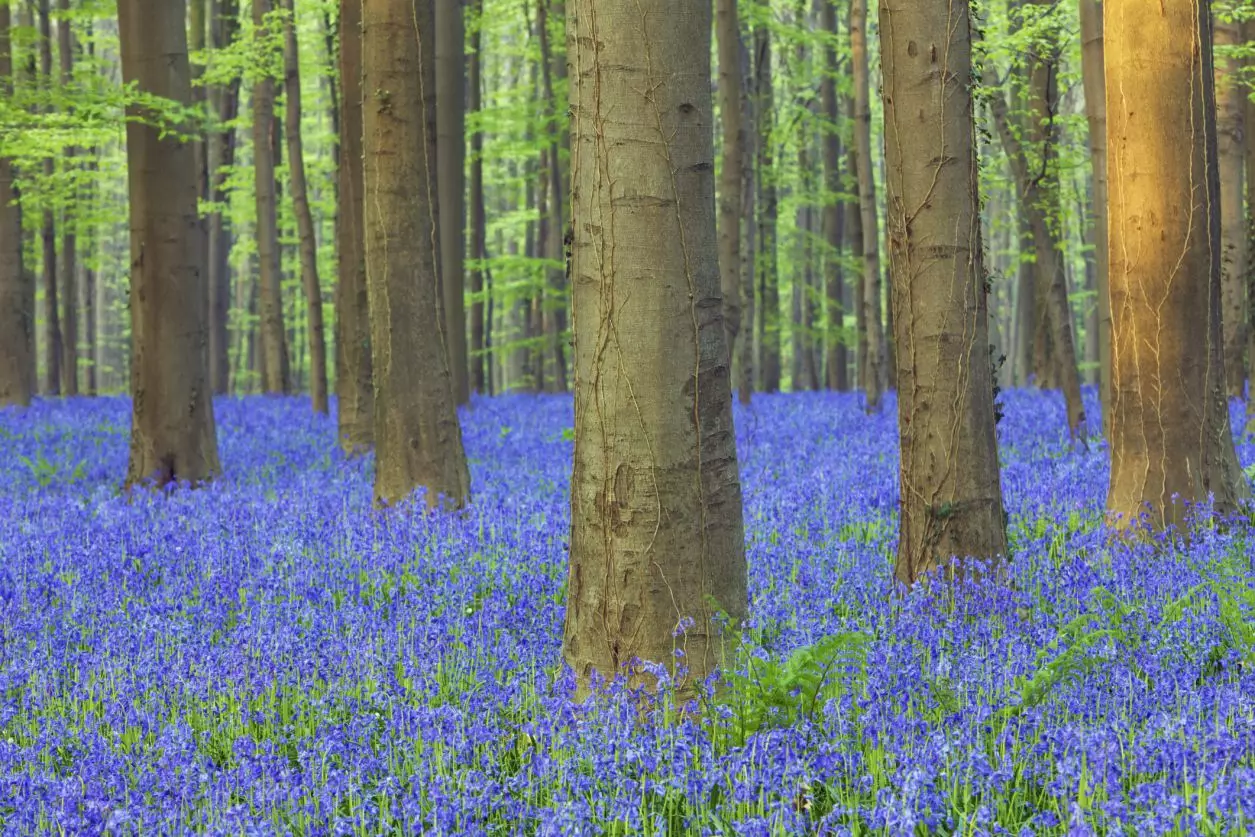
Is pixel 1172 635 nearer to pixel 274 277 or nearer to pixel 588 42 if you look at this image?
pixel 588 42

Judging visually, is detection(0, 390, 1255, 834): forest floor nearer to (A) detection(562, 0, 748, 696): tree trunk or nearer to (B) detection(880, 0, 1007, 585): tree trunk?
(A) detection(562, 0, 748, 696): tree trunk

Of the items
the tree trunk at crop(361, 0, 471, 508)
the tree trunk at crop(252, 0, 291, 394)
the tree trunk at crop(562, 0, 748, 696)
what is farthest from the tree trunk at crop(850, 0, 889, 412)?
the tree trunk at crop(562, 0, 748, 696)

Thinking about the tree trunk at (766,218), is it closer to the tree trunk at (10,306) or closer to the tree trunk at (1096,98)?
the tree trunk at (1096,98)

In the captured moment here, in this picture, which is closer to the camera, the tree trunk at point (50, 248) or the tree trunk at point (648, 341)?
the tree trunk at point (648, 341)

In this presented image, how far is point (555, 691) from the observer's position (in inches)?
171

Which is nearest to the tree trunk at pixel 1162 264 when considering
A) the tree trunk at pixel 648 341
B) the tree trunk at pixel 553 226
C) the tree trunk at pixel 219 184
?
the tree trunk at pixel 648 341

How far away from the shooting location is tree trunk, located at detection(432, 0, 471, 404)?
1611 cm

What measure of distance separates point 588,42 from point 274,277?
1960cm

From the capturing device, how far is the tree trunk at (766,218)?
88.5 feet

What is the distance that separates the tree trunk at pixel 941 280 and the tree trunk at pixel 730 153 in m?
10.8

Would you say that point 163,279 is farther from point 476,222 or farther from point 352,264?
point 476,222

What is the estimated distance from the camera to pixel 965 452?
6.18 meters

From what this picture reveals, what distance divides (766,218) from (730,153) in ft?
41.2

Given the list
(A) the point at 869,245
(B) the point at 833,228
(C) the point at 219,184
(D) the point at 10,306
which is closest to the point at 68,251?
(C) the point at 219,184
